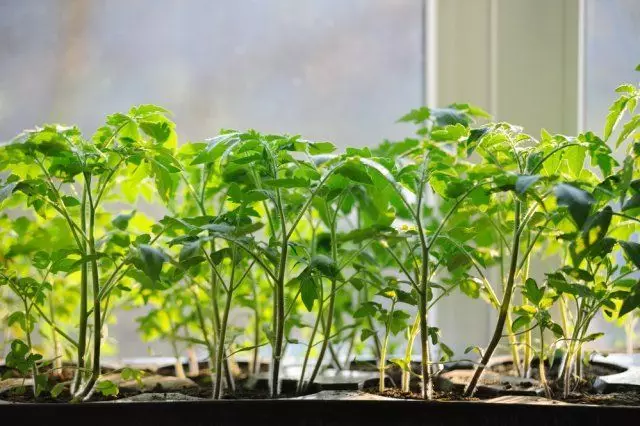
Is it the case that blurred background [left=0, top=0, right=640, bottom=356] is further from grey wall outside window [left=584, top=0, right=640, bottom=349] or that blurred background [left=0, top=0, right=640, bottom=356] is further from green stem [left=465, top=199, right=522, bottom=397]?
green stem [left=465, top=199, right=522, bottom=397]

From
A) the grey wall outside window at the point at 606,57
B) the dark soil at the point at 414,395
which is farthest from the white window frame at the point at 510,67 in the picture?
the dark soil at the point at 414,395

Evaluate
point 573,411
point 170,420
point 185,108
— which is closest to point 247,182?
point 170,420

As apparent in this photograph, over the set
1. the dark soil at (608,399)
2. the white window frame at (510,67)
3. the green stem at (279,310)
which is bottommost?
the dark soil at (608,399)

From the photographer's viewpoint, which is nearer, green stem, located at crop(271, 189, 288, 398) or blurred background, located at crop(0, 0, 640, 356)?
green stem, located at crop(271, 189, 288, 398)

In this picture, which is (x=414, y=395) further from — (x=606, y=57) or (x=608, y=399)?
(x=606, y=57)

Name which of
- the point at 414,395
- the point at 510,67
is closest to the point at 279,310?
the point at 414,395

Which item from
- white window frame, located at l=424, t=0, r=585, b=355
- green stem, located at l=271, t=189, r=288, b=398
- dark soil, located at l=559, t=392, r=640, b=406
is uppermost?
white window frame, located at l=424, t=0, r=585, b=355

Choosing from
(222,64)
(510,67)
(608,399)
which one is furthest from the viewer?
(222,64)

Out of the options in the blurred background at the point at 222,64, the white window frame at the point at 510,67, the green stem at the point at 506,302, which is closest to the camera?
the green stem at the point at 506,302

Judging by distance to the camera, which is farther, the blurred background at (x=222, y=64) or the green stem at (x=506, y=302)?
the blurred background at (x=222, y=64)

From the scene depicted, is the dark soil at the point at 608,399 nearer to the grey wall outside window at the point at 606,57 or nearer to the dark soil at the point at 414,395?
the dark soil at the point at 414,395

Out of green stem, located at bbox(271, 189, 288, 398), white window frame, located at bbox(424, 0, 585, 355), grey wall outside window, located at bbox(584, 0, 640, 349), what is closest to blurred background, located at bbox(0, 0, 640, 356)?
white window frame, located at bbox(424, 0, 585, 355)

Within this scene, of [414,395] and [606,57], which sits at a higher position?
[606,57]

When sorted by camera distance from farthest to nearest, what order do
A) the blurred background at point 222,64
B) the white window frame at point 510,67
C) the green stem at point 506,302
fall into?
the blurred background at point 222,64 < the white window frame at point 510,67 < the green stem at point 506,302
